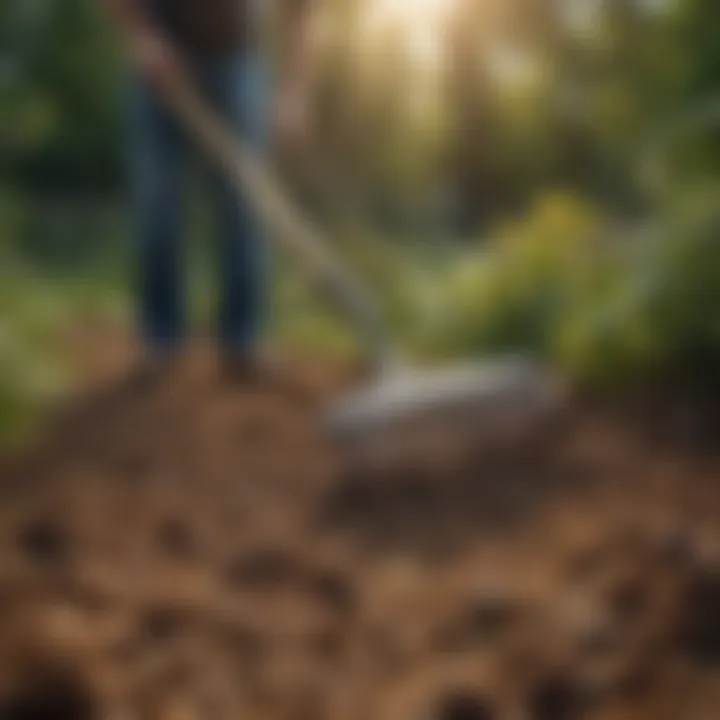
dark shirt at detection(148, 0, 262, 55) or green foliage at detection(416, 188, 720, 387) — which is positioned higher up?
dark shirt at detection(148, 0, 262, 55)

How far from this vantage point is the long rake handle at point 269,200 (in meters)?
0.95

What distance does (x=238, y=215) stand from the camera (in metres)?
0.97

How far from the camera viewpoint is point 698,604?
0.91 meters

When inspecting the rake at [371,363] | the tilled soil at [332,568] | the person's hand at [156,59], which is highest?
the person's hand at [156,59]

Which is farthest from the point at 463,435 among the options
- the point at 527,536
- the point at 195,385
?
the point at 195,385

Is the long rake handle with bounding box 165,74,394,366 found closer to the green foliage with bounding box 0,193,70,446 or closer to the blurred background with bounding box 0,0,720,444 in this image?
the blurred background with bounding box 0,0,720,444

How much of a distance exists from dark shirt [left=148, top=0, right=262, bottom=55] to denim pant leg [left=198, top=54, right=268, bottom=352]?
2 centimetres

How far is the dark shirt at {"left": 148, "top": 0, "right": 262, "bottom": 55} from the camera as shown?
95cm

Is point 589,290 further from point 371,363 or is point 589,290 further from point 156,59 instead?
point 156,59

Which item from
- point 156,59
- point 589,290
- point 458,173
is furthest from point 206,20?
point 589,290

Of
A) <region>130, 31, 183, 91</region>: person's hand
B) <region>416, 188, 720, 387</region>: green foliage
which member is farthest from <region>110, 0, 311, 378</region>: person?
<region>416, 188, 720, 387</region>: green foliage

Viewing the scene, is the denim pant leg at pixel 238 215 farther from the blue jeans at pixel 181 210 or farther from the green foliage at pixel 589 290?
the green foliage at pixel 589 290

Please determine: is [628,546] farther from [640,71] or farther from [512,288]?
[640,71]

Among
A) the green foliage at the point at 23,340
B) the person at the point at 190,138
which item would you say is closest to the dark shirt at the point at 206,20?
the person at the point at 190,138
